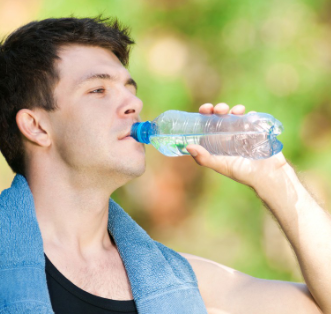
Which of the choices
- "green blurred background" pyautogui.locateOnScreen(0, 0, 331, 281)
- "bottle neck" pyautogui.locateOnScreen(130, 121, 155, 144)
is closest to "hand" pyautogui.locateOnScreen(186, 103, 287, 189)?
"bottle neck" pyautogui.locateOnScreen(130, 121, 155, 144)

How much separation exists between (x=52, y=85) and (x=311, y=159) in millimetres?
2772

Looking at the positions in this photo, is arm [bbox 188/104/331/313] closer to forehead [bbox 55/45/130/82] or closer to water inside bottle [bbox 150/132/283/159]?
water inside bottle [bbox 150/132/283/159]

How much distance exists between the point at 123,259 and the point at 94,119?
0.47 meters

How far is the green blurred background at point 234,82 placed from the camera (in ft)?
13.6

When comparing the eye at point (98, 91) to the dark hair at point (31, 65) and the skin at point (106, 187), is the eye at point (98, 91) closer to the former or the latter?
the skin at point (106, 187)

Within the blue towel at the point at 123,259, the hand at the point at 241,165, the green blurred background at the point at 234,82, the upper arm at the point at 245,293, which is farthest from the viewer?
the green blurred background at the point at 234,82

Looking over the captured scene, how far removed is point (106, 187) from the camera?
1802 millimetres

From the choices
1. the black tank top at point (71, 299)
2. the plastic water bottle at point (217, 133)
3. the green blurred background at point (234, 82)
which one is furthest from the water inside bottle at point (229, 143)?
the green blurred background at point (234, 82)

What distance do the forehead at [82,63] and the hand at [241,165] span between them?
427mm

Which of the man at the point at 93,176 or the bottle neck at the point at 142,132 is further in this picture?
the bottle neck at the point at 142,132

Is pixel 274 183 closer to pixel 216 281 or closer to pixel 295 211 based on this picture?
pixel 295 211

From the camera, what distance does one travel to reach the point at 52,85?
1829 millimetres

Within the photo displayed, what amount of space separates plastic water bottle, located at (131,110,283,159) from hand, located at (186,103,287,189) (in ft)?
0.10

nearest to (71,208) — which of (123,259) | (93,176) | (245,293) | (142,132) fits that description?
(93,176)
